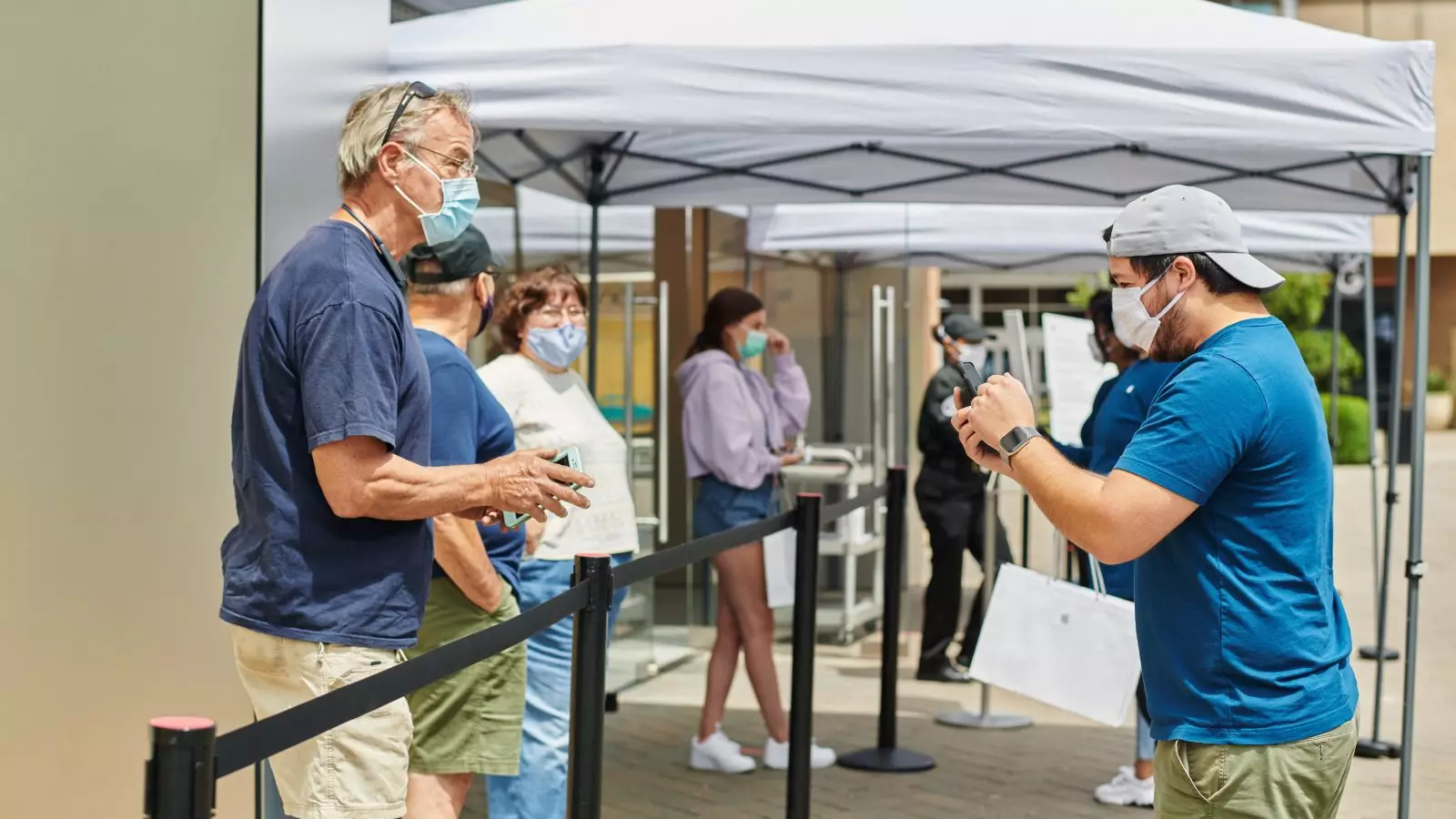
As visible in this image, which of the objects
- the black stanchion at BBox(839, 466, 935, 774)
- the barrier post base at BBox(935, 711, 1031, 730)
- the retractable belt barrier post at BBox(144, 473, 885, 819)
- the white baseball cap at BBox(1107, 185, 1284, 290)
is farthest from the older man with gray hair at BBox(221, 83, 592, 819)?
the barrier post base at BBox(935, 711, 1031, 730)

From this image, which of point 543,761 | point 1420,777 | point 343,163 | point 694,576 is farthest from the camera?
point 694,576

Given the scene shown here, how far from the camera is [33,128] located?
3.28 metres

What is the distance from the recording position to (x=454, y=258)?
3.73 metres

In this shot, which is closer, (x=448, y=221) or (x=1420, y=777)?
(x=448, y=221)

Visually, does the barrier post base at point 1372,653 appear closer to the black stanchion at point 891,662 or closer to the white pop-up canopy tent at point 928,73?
the black stanchion at point 891,662

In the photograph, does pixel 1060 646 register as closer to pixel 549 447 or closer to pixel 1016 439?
Answer: pixel 549 447

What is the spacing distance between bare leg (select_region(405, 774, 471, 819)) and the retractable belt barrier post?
0.28m

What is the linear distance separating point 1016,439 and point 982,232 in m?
7.82

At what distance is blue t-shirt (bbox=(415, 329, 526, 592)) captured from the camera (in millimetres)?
3480

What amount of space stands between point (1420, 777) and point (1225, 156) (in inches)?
105

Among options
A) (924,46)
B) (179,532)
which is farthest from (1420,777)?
(179,532)

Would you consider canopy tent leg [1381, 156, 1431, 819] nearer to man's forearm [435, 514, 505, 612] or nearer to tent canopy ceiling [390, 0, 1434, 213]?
tent canopy ceiling [390, 0, 1434, 213]

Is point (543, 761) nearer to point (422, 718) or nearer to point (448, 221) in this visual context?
point (422, 718)

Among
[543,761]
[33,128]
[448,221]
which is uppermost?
[33,128]
